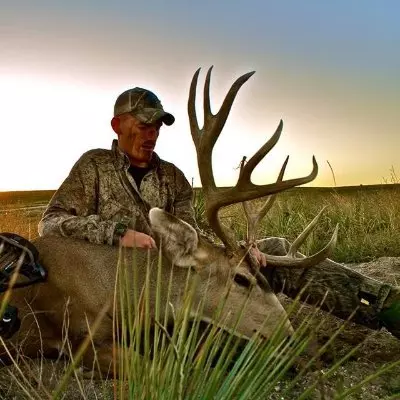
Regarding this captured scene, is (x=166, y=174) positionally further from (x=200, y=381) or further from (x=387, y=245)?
(x=387, y=245)

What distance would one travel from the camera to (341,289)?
16.5 feet

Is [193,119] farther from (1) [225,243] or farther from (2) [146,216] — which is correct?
(2) [146,216]

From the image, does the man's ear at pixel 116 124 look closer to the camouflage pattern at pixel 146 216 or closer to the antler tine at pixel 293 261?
the camouflage pattern at pixel 146 216

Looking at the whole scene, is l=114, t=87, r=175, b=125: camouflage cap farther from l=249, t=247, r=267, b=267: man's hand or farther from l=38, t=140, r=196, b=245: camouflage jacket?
l=249, t=247, r=267, b=267: man's hand

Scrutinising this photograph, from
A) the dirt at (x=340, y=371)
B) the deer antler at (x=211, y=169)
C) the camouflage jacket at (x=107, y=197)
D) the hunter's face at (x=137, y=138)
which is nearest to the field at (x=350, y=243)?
the dirt at (x=340, y=371)

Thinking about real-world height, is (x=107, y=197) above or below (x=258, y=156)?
below

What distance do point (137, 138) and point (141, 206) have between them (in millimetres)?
571

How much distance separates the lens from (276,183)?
430 cm

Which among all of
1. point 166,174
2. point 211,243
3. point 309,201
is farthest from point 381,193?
point 211,243

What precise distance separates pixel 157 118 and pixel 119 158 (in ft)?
1.50

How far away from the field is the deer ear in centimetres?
99

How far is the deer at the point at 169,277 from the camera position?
13.9 ft

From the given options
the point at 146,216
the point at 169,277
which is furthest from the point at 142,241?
the point at 146,216

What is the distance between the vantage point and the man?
192 inches
